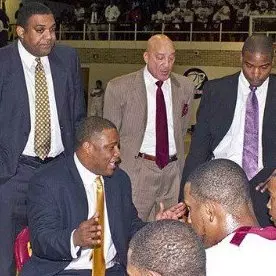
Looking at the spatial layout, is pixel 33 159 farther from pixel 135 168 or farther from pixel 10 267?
pixel 135 168

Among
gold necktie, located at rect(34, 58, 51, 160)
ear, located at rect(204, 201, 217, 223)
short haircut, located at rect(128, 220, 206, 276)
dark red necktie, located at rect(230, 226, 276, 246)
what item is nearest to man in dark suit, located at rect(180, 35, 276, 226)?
gold necktie, located at rect(34, 58, 51, 160)

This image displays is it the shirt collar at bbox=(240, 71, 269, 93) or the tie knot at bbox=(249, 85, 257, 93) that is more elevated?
the shirt collar at bbox=(240, 71, 269, 93)

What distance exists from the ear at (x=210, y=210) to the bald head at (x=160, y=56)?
8.05 ft

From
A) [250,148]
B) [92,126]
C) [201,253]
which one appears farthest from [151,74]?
[201,253]

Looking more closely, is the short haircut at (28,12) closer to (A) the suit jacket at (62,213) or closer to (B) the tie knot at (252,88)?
(A) the suit jacket at (62,213)

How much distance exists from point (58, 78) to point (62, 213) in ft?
3.57

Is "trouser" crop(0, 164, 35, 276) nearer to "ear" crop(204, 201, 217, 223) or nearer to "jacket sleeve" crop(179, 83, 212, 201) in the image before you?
"jacket sleeve" crop(179, 83, 212, 201)

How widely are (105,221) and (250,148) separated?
1171 millimetres

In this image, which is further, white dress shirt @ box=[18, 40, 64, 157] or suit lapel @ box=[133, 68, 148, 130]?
suit lapel @ box=[133, 68, 148, 130]

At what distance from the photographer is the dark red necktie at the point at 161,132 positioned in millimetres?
4988

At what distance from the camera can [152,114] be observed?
504 centimetres

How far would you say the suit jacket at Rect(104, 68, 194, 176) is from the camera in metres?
5.02

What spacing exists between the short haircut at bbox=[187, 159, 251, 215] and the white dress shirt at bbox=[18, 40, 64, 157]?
1.68 metres

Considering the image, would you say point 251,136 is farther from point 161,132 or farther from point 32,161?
point 32,161
